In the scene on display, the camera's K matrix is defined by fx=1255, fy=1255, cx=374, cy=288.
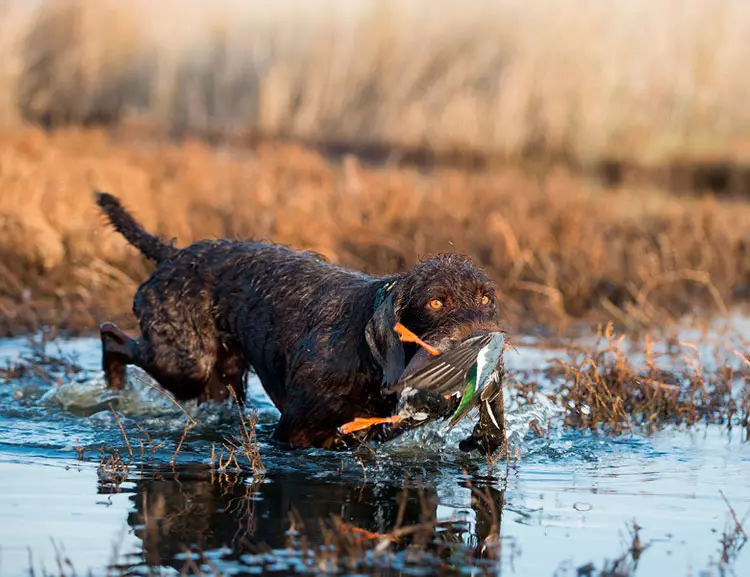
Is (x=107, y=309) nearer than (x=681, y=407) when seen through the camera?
No

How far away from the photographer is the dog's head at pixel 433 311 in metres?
5.18

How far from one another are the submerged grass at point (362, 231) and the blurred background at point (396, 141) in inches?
1.1

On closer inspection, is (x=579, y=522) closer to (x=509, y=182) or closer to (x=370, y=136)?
(x=509, y=182)

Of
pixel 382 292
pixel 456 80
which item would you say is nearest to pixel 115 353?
pixel 382 292

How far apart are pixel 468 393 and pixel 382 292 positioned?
726 mm

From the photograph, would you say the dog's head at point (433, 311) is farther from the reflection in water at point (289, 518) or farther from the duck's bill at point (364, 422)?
the reflection in water at point (289, 518)

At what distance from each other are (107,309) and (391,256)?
274 cm

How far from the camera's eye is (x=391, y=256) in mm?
11320

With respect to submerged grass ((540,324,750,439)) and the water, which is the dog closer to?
the water

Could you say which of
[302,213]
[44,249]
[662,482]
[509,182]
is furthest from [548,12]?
[662,482]

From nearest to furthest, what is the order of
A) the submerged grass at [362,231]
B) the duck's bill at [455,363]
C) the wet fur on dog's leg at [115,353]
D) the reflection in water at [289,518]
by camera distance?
the reflection in water at [289,518], the duck's bill at [455,363], the wet fur on dog's leg at [115,353], the submerged grass at [362,231]

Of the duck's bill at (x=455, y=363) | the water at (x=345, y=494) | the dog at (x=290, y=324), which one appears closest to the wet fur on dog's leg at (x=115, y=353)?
the dog at (x=290, y=324)

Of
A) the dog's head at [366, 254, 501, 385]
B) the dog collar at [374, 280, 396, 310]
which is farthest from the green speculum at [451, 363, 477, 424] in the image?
the dog collar at [374, 280, 396, 310]

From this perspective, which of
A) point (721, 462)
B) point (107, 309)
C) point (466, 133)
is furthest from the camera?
point (466, 133)
